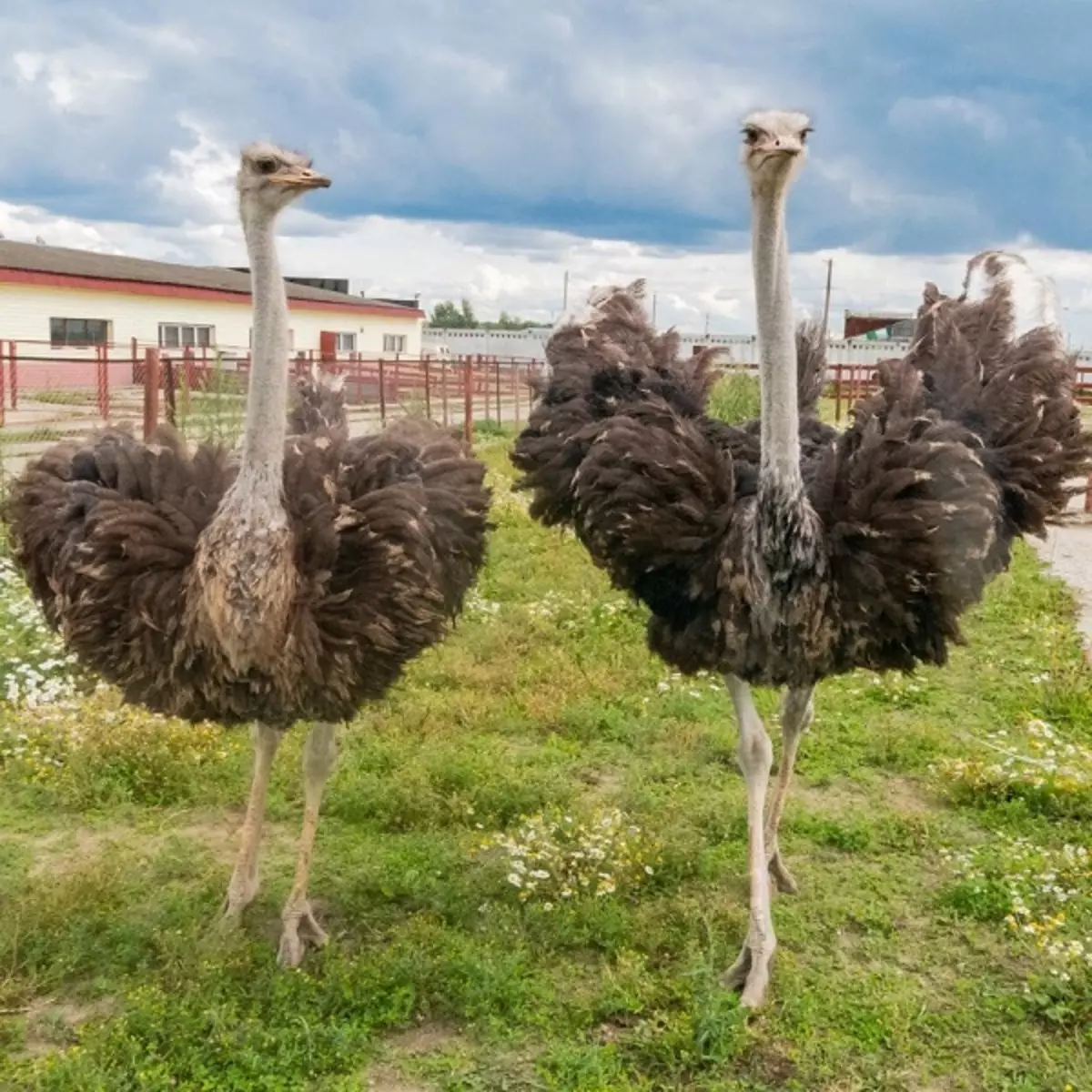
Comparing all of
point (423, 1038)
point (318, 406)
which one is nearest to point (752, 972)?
point (423, 1038)

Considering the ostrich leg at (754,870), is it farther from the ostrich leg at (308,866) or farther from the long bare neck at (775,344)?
the ostrich leg at (308,866)

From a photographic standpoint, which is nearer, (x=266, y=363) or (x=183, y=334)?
(x=266, y=363)

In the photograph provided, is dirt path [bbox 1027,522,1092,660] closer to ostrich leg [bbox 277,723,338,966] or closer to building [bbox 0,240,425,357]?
ostrich leg [bbox 277,723,338,966]

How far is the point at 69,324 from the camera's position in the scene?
2419cm

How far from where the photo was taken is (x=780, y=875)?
4.30 m

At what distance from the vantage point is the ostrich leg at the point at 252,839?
3.96m

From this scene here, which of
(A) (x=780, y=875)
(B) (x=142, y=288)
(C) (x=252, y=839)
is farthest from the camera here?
(B) (x=142, y=288)

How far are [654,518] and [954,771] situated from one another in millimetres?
2215

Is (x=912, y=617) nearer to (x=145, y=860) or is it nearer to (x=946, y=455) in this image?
(x=946, y=455)

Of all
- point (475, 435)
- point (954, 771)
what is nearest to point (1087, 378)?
point (475, 435)

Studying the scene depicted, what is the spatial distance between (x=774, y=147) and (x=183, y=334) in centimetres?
2560

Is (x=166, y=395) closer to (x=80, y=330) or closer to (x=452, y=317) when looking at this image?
(x=80, y=330)

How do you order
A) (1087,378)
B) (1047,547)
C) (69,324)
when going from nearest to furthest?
1. (1047,547)
2. (1087,378)
3. (69,324)

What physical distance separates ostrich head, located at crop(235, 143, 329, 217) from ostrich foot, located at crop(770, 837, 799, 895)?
2533 mm
